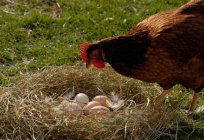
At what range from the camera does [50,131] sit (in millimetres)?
4359

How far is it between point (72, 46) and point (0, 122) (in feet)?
6.16

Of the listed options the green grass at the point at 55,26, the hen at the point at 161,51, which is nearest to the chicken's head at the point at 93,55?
the hen at the point at 161,51

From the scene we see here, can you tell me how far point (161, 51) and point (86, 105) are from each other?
841 millimetres

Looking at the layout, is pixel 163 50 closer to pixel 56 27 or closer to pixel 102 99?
pixel 102 99

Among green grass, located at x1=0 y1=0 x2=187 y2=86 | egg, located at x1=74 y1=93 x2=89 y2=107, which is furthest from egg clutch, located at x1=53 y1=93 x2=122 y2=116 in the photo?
green grass, located at x1=0 y1=0 x2=187 y2=86

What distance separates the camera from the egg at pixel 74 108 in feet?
15.2

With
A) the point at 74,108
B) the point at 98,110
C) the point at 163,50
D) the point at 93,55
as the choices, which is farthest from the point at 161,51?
the point at 74,108

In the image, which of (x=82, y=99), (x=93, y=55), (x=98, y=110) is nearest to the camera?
(x=93, y=55)

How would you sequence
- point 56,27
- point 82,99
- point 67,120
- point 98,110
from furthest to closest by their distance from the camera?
point 56,27 < point 82,99 < point 98,110 < point 67,120

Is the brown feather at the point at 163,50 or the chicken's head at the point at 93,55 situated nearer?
the brown feather at the point at 163,50

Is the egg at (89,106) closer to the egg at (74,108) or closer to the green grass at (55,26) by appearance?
the egg at (74,108)

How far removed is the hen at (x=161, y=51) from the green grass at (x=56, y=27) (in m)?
0.55

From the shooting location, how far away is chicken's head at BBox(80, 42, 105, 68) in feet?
14.9

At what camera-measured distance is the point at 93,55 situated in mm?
4570
